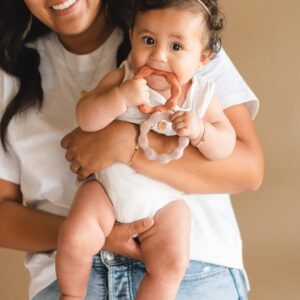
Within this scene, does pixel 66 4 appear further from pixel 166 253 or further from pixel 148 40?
pixel 166 253

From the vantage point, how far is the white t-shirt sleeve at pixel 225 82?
1.29 meters

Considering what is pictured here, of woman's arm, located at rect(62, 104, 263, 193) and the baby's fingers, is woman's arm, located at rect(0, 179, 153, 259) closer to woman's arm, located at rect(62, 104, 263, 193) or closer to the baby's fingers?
woman's arm, located at rect(62, 104, 263, 193)

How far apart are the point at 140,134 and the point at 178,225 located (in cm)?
18

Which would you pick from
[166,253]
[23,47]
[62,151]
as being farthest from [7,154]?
[166,253]

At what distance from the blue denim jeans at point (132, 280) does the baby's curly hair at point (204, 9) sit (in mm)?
452

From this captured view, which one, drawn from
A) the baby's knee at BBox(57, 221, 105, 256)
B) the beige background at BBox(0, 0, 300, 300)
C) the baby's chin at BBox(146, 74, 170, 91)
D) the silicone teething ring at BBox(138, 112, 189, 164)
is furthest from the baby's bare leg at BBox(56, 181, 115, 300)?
the beige background at BBox(0, 0, 300, 300)

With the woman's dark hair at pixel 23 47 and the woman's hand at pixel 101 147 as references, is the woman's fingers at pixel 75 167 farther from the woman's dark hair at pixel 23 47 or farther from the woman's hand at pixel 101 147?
the woman's dark hair at pixel 23 47

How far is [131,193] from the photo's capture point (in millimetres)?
1137

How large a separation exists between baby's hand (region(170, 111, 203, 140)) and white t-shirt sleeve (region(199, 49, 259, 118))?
225 millimetres

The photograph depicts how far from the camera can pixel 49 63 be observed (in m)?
1.40

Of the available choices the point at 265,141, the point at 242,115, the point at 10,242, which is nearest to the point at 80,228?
the point at 10,242

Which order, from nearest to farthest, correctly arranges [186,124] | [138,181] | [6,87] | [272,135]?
[186,124] → [138,181] → [6,87] → [272,135]

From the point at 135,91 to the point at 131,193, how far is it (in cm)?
20

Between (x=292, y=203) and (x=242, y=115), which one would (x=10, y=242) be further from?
(x=292, y=203)
